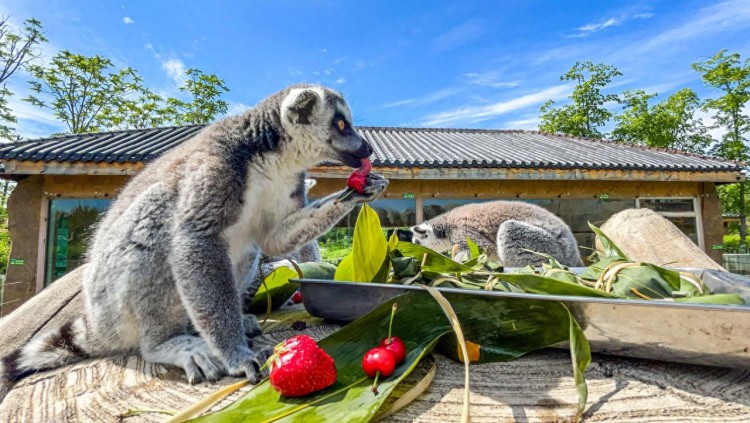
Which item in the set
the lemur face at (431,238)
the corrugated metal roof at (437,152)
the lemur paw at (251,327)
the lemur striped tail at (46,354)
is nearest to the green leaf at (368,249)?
the lemur paw at (251,327)

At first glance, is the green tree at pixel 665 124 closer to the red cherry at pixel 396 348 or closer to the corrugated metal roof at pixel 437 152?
the corrugated metal roof at pixel 437 152

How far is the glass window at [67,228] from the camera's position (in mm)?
7102

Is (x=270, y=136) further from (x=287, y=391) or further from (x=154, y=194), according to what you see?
(x=287, y=391)

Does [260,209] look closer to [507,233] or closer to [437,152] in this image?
[507,233]

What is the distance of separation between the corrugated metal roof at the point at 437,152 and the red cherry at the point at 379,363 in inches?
242

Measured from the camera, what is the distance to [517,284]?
114 centimetres

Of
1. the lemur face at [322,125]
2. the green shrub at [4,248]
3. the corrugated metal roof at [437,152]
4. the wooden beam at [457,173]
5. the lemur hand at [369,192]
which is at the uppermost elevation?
the corrugated metal roof at [437,152]

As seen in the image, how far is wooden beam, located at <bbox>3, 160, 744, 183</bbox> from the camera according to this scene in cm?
626

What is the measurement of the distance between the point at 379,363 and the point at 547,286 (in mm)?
564

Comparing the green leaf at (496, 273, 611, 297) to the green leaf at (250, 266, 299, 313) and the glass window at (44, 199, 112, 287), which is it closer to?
the green leaf at (250, 266, 299, 313)

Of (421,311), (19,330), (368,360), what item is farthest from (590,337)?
(19,330)

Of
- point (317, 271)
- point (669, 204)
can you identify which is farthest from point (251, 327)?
point (669, 204)

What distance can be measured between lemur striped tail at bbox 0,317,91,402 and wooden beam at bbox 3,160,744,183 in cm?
526

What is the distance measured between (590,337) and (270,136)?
1.70m
